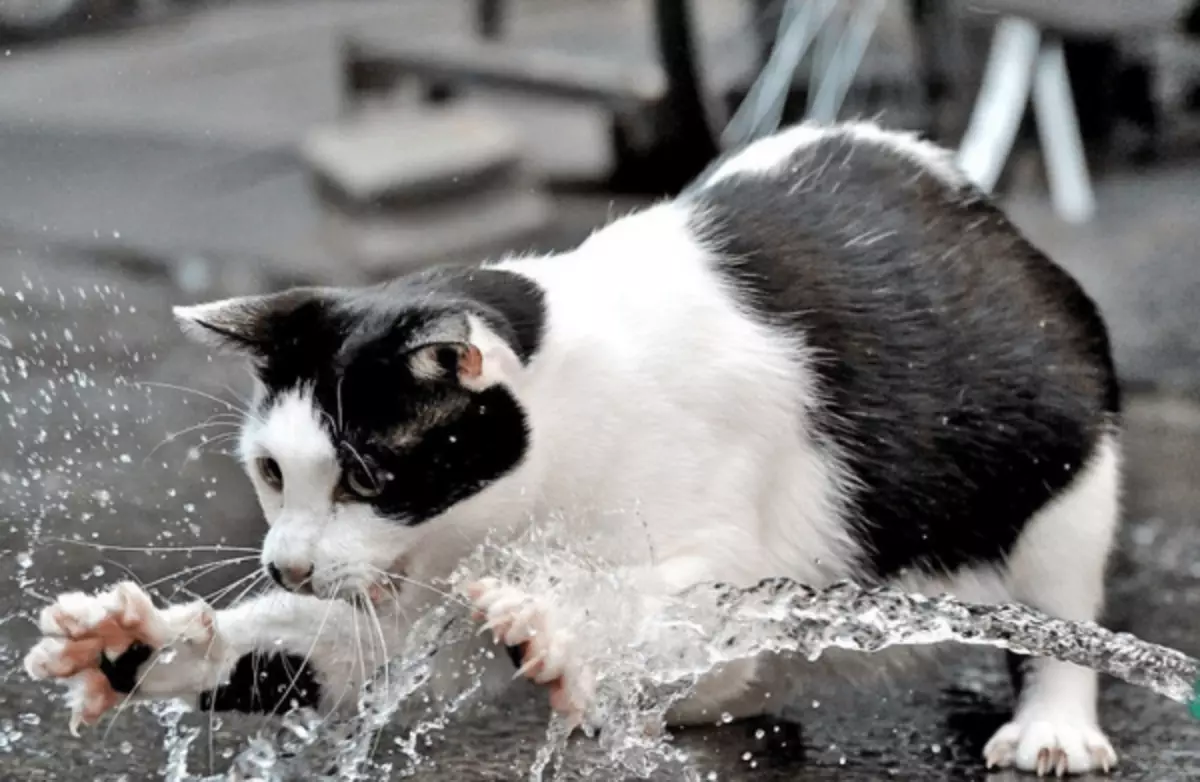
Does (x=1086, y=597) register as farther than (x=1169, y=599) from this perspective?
No

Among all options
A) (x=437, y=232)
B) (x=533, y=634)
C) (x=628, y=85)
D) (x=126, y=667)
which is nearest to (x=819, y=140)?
(x=533, y=634)

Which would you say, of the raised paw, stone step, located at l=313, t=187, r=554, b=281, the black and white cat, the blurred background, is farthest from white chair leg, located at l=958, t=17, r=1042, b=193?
the raised paw

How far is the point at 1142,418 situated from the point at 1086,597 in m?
1.03

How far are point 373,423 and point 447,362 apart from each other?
0.21ft

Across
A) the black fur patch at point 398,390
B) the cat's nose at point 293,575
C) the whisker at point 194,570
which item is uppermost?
the black fur patch at point 398,390

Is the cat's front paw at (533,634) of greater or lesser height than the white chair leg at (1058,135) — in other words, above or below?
above

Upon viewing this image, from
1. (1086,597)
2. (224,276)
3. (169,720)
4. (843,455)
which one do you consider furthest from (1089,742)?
(224,276)

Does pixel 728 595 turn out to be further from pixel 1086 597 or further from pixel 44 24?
pixel 44 24

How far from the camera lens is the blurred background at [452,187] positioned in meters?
1.49

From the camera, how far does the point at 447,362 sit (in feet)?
3.66

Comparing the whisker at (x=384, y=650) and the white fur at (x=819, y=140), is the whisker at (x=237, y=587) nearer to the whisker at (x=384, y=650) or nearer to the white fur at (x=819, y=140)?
the whisker at (x=384, y=650)

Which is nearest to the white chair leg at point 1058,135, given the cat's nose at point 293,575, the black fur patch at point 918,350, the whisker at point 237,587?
the black fur patch at point 918,350

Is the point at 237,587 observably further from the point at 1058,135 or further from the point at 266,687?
the point at 1058,135

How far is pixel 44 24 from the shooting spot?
2.94m
